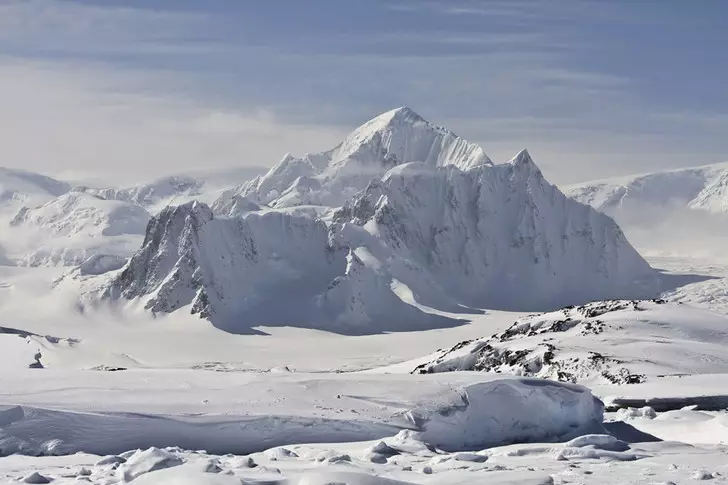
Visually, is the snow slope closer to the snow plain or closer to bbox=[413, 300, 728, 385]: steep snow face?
the snow plain

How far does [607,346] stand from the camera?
59.2 metres

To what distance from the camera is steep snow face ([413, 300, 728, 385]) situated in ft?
173

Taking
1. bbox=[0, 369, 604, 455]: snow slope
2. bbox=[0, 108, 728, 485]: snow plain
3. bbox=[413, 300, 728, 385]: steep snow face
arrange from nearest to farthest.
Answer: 1. bbox=[0, 108, 728, 485]: snow plain
2. bbox=[0, 369, 604, 455]: snow slope
3. bbox=[413, 300, 728, 385]: steep snow face

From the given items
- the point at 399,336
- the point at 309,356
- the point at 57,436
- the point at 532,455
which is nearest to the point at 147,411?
the point at 57,436

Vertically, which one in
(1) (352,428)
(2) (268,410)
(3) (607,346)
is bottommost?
(1) (352,428)

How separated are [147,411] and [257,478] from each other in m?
8.94

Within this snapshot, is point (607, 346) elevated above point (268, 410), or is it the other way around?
point (607, 346)

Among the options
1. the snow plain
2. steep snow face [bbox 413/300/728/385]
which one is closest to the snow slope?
the snow plain

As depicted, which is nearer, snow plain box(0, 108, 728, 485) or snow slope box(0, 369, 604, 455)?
snow plain box(0, 108, 728, 485)

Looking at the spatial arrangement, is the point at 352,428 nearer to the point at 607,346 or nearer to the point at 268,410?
the point at 268,410

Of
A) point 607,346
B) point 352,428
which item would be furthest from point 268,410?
point 607,346

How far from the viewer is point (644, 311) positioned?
226 feet

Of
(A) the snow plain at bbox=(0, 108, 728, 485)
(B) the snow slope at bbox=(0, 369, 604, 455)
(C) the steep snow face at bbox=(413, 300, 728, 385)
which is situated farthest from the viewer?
(C) the steep snow face at bbox=(413, 300, 728, 385)

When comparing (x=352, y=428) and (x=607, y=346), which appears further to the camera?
(x=607, y=346)
